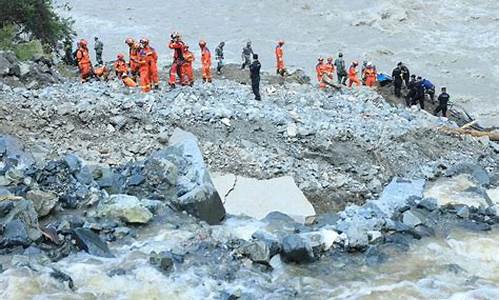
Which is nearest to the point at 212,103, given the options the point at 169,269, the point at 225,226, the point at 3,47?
the point at 225,226

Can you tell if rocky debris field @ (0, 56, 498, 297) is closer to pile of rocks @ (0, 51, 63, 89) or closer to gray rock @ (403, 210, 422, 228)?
gray rock @ (403, 210, 422, 228)

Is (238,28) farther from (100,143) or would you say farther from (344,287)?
(344,287)

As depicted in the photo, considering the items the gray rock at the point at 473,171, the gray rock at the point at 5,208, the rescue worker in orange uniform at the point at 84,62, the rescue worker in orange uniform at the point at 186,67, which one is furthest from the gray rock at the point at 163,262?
the rescue worker in orange uniform at the point at 84,62

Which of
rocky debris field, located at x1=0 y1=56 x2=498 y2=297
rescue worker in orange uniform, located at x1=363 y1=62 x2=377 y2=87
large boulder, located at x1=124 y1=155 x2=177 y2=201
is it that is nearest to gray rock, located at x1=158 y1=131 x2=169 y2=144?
rocky debris field, located at x1=0 y1=56 x2=498 y2=297

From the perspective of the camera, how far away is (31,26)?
22.5 meters

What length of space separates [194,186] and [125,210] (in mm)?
1219

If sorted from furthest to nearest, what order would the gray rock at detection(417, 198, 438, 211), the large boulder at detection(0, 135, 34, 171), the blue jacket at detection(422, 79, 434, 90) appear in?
the blue jacket at detection(422, 79, 434, 90) < the large boulder at detection(0, 135, 34, 171) < the gray rock at detection(417, 198, 438, 211)

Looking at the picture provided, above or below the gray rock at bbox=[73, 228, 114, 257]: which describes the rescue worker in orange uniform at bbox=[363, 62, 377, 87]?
above

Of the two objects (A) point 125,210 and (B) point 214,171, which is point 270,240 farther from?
(B) point 214,171

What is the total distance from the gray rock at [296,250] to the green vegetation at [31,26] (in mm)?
13049

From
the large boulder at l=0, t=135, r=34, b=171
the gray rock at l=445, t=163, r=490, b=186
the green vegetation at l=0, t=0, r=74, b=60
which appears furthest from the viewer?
the green vegetation at l=0, t=0, r=74, b=60

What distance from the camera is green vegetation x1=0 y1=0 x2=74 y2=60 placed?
20.5 metres

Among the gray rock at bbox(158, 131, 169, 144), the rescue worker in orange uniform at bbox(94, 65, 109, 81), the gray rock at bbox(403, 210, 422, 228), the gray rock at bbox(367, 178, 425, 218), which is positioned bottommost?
Result: the gray rock at bbox(367, 178, 425, 218)

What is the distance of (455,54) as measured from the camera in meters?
26.2
